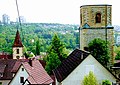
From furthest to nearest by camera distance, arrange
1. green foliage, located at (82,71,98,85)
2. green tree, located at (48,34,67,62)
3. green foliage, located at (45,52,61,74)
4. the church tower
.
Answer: the church tower
green tree, located at (48,34,67,62)
green foliage, located at (45,52,61,74)
green foliage, located at (82,71,98,85)

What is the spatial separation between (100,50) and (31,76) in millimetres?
6299

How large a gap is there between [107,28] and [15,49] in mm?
23873

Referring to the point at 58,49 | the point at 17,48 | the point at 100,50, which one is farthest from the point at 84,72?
the point at 17,48

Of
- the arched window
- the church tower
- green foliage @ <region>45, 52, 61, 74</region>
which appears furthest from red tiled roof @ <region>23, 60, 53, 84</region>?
the church tower

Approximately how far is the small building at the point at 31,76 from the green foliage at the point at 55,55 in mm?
3358

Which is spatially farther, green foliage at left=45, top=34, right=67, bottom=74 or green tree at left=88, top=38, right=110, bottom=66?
green foliage at left=45, top=34, right=67, bottom=74

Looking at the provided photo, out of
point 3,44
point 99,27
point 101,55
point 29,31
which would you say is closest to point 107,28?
point 99,27

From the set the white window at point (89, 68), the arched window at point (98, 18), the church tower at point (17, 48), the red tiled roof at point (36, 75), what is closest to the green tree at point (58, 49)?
the red tiled roof at point (36, 75)

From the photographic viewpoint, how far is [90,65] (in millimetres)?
25312

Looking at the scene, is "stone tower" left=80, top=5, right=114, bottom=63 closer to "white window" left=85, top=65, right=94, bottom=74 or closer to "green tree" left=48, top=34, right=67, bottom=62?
"white window" left=85, top=65, right=94, bottom=74

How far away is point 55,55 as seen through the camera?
118 feet

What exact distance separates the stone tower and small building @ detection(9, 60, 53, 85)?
476 centimetres

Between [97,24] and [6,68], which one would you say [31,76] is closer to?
[97,24]

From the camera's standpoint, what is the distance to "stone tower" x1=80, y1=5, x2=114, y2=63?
30.2 metres
